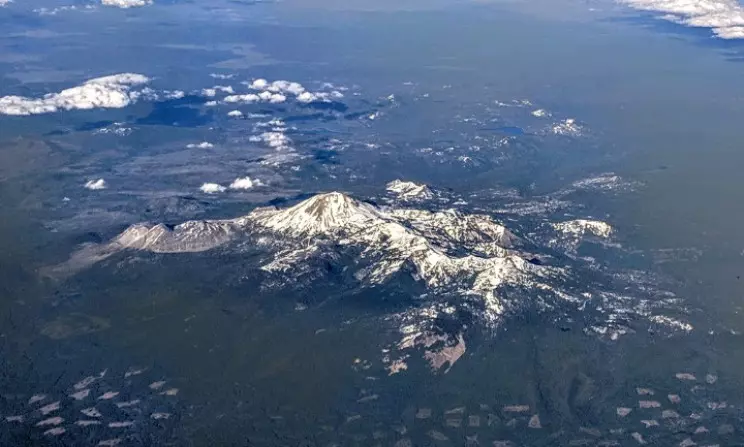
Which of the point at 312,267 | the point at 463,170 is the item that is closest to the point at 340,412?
the point at 312,267

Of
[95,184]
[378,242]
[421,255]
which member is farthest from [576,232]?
[95,184]

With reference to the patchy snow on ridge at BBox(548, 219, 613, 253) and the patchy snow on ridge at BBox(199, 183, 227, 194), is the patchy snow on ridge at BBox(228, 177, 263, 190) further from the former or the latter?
the patchy snow on ridge at BBox(548, 219, 613, 253)

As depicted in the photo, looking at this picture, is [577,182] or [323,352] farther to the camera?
[577,182]

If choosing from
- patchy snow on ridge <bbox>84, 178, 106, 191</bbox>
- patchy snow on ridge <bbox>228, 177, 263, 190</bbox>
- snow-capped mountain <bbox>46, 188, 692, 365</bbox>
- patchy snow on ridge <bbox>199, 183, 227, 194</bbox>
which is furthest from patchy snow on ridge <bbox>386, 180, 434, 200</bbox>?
patchy snow on ridge <bbox>84, 178, 106, 191</bbox>

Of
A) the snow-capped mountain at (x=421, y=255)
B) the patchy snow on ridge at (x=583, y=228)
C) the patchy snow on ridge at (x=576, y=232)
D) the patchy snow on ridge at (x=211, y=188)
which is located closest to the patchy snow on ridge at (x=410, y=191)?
the snow-capped mountain at (x=421, y=255)

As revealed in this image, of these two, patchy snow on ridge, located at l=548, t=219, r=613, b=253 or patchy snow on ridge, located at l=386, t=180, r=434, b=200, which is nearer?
patchy snow on ridge, located at l=548, t=219, r=613, b=253

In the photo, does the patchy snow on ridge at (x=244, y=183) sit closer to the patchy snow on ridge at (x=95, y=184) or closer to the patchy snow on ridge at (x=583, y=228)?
the patchy snow on ridge at (x=95, y=184)

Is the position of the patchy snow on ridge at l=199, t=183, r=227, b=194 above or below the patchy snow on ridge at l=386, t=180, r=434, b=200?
below

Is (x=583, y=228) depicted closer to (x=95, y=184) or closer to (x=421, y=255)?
(x=421, y=255)

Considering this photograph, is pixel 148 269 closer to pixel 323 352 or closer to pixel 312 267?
pixel 312 267

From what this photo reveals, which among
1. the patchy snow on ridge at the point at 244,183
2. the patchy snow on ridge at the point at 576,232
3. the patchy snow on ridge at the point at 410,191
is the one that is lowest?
the patchy snow on ridge at the point at 576,232

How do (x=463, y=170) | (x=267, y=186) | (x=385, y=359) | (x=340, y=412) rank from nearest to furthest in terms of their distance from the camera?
(x=340, y=412)
(x=385, y=359)
(x=267, y=186)
(x=463, y=170)
